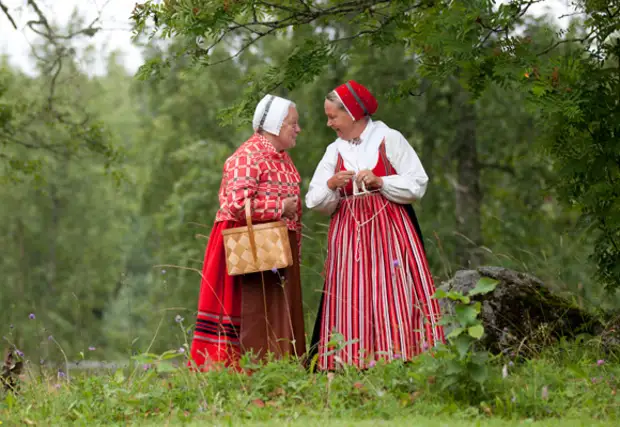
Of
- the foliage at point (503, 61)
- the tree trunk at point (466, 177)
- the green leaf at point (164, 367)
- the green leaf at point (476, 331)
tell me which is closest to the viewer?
the green leaf at point (476, 331)

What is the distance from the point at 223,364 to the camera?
611cm

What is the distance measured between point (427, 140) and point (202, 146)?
7.10 m

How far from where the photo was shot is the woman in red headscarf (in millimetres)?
6289

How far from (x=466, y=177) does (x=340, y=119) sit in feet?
28.0

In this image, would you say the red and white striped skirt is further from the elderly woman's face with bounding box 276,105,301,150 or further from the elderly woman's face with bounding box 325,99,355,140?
the elderly woman's face with bounding box 276,105,301,150

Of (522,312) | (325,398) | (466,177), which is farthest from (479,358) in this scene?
(466,177)

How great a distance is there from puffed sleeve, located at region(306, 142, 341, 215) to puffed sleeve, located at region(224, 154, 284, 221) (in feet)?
0.91

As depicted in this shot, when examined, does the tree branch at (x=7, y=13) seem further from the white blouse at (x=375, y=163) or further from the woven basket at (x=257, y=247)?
the woven basket at (x=257, y=247)

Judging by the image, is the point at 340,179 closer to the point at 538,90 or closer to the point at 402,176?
the point at 402,176

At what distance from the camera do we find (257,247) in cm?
606

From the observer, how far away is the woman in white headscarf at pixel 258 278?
247 inches

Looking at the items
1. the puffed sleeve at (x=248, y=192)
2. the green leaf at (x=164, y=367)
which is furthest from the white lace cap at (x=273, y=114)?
the green leaf at (x=164, y=367)

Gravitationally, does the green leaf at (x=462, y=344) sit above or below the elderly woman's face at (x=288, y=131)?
below

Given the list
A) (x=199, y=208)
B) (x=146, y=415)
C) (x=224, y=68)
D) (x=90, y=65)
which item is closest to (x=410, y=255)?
(x=146, y=415)
